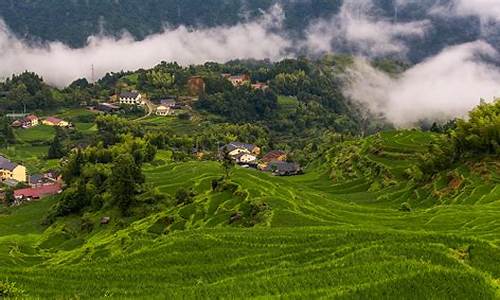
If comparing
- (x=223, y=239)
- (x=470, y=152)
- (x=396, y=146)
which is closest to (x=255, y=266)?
(x=223, y=239)

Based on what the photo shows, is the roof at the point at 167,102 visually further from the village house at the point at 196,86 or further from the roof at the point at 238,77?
the roof at the point at 238,77

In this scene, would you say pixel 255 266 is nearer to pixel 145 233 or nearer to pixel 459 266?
pixel 459 266

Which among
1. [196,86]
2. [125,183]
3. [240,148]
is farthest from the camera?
[196,86]

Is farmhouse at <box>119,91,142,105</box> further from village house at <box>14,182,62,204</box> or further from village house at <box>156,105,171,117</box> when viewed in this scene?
village house at <box>14,182,62,204</box>

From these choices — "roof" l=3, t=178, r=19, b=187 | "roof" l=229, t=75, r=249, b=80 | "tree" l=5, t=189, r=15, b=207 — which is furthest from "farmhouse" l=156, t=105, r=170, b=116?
"tree" l=5, t=189, r=15, b=207

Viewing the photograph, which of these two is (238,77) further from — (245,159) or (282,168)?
(282,168)

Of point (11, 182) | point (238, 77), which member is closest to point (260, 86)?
point (238, 77)
